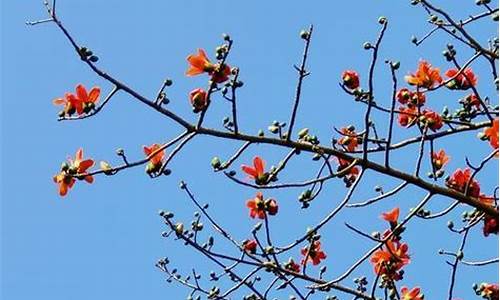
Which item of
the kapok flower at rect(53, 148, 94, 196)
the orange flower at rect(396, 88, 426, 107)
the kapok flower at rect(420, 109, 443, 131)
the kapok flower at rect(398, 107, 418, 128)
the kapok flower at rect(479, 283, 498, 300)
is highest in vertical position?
the orange flower at rect(396, 88, 426, 107)

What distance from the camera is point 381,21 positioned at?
2.97 meters

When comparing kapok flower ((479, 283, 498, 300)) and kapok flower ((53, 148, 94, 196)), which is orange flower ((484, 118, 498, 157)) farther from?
kapok flower ((53, 148, 94, 196))

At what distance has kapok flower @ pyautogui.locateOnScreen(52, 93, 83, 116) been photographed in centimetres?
321

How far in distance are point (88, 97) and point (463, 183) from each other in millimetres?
1581

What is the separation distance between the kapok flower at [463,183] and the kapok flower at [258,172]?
0.81 metres

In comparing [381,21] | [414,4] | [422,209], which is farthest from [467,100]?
[381,21]

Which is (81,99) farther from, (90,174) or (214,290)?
(214,290)

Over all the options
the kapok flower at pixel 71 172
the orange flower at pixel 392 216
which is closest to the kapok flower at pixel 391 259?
the orange flower at pixel 392 216

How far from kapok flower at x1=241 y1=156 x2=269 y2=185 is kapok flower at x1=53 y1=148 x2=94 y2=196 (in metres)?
0.62

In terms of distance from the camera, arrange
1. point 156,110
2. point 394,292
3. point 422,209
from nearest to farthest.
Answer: point 156,110 < point 422,209 < point 394,292

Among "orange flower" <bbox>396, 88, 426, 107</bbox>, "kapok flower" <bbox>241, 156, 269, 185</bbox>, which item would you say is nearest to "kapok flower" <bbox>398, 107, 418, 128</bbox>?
"orange flower" <bbox>396, 88, 426, 107</bbox>

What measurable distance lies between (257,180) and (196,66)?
507 millimetres

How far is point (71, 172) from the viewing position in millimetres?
3203

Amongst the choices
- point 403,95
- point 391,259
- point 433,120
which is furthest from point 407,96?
point 391,259
